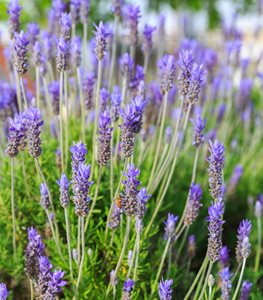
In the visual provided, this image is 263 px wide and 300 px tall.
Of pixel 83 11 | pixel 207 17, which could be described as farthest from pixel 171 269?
pixel 207 17

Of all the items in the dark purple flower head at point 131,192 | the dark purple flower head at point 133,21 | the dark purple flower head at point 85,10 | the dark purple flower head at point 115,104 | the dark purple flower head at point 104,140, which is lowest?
the dark purple flower head at point 131,192

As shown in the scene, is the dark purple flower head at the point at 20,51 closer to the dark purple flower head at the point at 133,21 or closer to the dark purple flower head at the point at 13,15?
the dark purple flower head at the point at 13,15

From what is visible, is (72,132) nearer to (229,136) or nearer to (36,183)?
(36,183)

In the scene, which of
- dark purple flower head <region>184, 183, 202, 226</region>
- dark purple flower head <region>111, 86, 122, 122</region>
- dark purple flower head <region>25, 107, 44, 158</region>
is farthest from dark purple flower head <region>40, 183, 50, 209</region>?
dark purple flower head <region>184, 183, 202, 226</region>

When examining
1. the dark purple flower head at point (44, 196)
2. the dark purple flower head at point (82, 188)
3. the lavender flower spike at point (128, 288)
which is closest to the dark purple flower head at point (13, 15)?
the dark purple flower head at point (44, 196)

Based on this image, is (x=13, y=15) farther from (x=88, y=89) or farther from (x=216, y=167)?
(x=216, y=167)

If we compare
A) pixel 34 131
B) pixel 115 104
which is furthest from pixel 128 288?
pixel 115 104

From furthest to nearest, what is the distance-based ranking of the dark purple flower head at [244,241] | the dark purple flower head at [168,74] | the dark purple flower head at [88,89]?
the dark purple flower head at [88,89] < the dark purple flower head at [168,74] < the dark purple flower head at [244,241]
